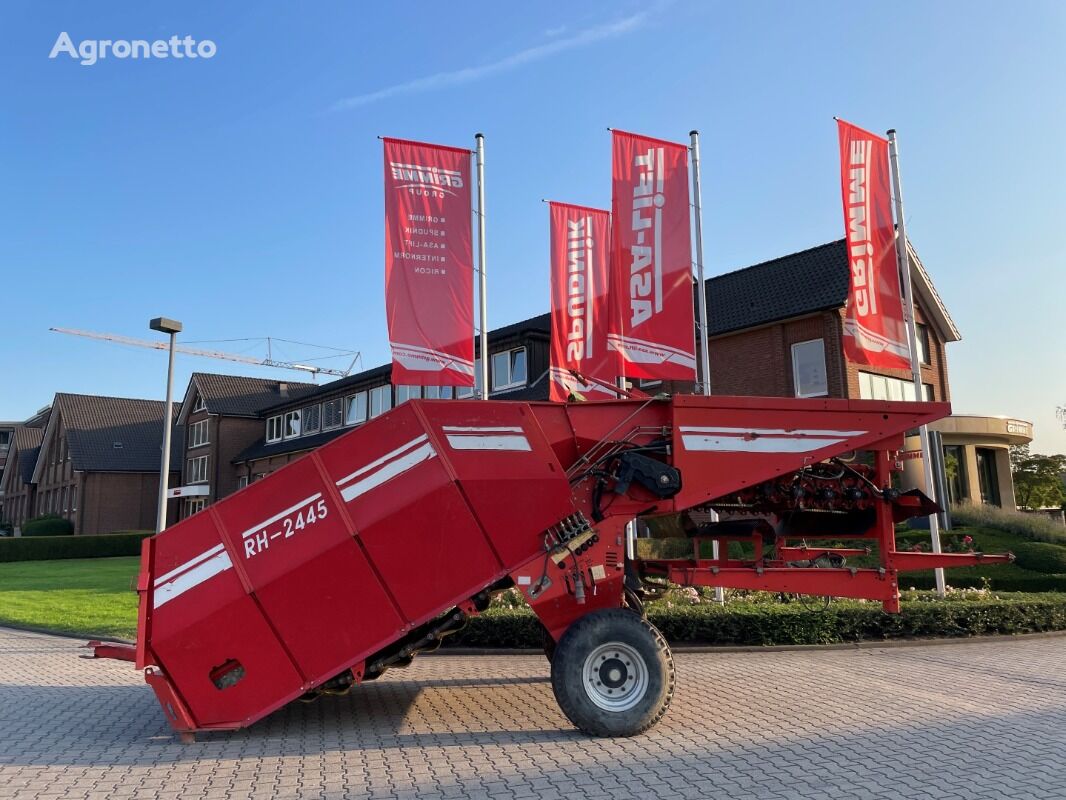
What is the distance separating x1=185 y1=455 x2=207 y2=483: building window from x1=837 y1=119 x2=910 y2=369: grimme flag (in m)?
41.5

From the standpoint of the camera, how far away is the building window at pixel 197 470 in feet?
151

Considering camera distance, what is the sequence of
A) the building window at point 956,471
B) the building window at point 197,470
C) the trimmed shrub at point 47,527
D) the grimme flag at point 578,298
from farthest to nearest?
the trimmed shrub at point 47,527, the building window at point 197,470, the building window at point 956,471, the grimme flag at point 578,298

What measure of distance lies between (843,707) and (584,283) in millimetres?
9453

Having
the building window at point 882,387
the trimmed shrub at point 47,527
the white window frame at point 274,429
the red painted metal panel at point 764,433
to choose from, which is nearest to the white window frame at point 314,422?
the white window frame at point 274,429

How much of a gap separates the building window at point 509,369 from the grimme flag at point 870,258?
16.6 metres

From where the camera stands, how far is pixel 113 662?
35.9 feet

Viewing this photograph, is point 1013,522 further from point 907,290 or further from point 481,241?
point 481,241

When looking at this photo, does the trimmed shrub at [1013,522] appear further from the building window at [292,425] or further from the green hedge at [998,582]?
the building window at [292,425]

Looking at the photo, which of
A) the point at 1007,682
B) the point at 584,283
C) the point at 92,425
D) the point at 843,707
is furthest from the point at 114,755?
the point at 92,425

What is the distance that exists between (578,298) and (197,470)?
38987 millimetres

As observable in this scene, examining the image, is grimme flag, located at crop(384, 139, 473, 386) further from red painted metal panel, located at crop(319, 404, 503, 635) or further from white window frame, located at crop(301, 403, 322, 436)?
white window frame, located at crop(301, 403, 322, 436)

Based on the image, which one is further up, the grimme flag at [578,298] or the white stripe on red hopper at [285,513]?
the grimme flag at [578,298]

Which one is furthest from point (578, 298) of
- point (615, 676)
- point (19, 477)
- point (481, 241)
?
point (19, 477)

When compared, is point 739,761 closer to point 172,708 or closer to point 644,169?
point 172,708
